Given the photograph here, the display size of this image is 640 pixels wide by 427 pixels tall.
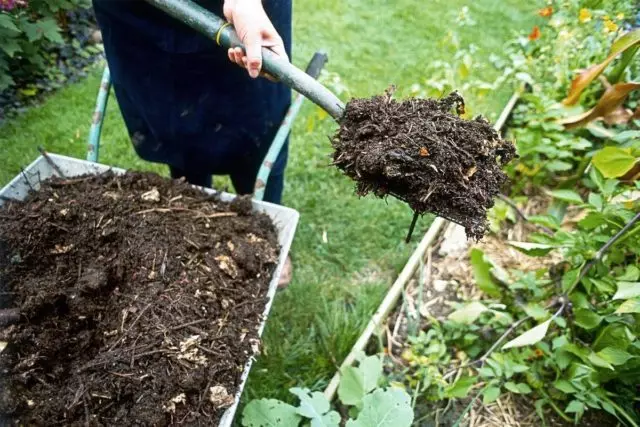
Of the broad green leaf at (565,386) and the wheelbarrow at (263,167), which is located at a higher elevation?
the wheelbarrow at (263,167)

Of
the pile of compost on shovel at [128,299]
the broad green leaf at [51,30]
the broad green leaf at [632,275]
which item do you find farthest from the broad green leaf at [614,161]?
the broad green leaf at [51,30]

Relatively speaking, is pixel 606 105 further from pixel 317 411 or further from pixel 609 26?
pixel 317 411

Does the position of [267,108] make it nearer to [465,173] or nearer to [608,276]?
[465,173]

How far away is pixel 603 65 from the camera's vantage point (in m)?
1.99

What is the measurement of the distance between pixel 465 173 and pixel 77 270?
933 mm

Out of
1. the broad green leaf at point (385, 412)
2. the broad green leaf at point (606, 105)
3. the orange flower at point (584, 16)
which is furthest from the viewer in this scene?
the orange flower at point (584, 16)

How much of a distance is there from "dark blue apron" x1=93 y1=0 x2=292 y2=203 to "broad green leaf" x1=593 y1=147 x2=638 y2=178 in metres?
0.98

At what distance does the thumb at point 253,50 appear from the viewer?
112cm

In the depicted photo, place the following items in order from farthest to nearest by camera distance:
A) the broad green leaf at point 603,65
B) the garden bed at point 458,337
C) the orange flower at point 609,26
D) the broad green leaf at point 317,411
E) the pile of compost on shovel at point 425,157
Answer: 1. the orange flower at point 609,26
2. the broad green leaf at point 603,65
3. the garden bed at point 458,337
4. the broad green leaf at point 317,411
5. the pile of compost on shovel at point 425,157

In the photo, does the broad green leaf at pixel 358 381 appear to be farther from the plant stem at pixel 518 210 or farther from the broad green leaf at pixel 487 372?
the plant stem at pixel 518 210

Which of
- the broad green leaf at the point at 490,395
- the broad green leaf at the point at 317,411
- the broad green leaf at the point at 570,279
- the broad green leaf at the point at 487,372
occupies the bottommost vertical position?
the broad green leaf at the point at 317,411

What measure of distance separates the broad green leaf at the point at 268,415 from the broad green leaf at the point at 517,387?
2.31ft

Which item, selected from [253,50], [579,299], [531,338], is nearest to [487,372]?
[531,338]

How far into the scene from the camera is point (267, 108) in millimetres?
1676
